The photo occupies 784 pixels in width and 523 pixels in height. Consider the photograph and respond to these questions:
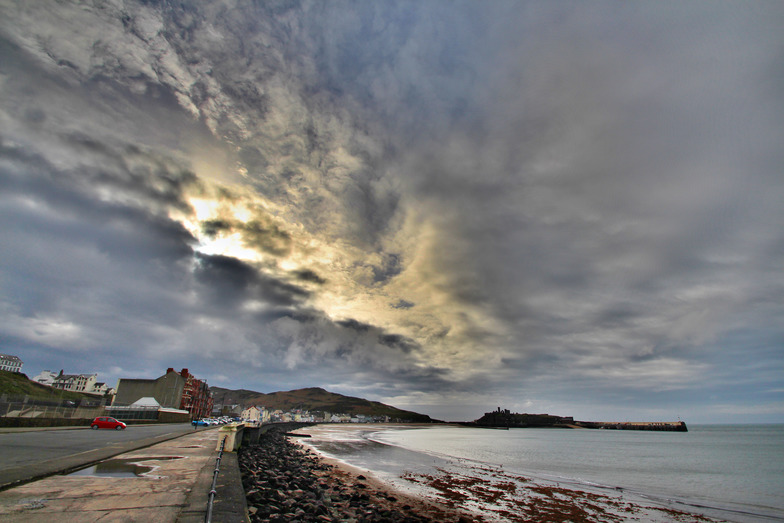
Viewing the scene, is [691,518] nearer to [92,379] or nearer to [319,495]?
[319,495]

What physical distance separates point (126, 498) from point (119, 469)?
5.14 metres

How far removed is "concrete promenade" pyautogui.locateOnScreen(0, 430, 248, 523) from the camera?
7770 millimetres

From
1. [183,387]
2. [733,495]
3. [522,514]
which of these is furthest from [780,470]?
[183,387]

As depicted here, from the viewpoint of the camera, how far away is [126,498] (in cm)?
921

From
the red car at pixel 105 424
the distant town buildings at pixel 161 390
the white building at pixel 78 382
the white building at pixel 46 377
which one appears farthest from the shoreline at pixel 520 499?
the white building at pixel 46 377

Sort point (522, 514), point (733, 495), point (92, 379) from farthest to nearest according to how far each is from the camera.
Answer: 1. point (92, 379)
2. point (733, 495)
3. point (522, 514)

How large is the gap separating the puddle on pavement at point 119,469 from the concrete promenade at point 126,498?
0.39 metres

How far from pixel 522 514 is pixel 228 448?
1636 cm

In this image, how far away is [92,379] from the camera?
16550 cm

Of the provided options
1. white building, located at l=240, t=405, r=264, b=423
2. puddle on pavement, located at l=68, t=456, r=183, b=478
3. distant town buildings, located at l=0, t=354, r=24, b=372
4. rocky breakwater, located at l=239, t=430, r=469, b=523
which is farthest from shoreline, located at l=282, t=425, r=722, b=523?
distant town buildings, located at l=0, t=354, r=24, b=372

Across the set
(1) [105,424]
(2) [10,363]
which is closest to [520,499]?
(1) [105,424]

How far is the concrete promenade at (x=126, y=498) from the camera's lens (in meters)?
7.77

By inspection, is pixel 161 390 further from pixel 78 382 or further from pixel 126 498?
pixel 126 498

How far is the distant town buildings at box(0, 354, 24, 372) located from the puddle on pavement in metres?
215
